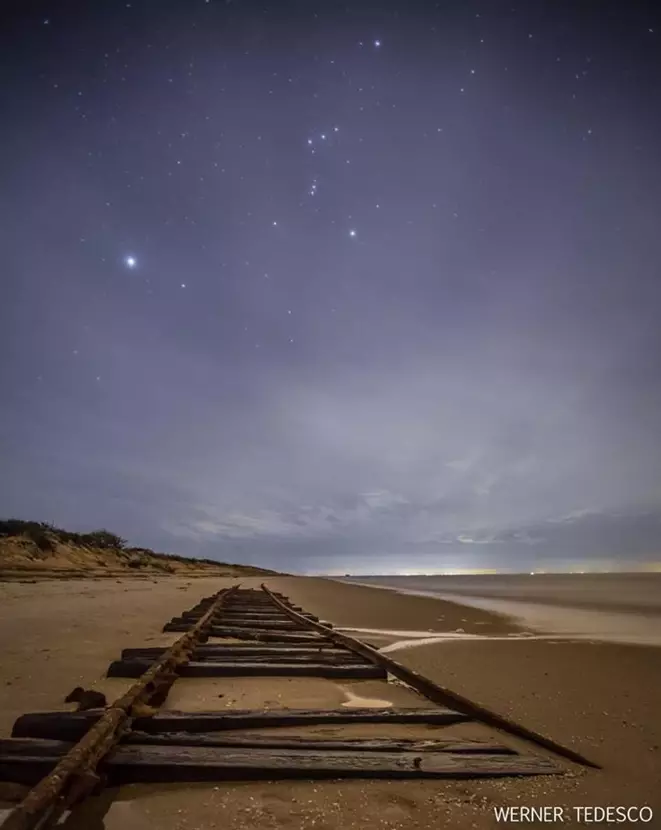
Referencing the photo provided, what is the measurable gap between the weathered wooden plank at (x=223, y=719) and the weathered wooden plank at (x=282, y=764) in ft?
1.18

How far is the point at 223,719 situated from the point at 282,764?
2.48 feet

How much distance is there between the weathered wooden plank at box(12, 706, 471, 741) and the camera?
263cm

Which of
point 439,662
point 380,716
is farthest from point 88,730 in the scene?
point 439,662

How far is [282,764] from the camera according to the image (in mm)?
2467

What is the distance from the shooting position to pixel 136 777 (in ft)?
7.75

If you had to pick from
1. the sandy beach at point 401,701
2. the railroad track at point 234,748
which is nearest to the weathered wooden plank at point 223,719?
the railroad track at point 234,748

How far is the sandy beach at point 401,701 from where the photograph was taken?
7.07 feet

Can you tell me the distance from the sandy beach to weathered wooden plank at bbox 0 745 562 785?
0.06m

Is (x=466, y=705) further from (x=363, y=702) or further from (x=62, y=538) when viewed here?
(x=62, y=538)

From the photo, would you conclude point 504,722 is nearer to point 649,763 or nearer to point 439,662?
point 649,763

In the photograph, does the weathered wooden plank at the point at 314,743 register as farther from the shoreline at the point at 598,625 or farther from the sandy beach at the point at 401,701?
the shoreline at the point at 598,625

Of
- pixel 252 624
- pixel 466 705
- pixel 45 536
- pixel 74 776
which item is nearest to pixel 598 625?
pixel 252 624

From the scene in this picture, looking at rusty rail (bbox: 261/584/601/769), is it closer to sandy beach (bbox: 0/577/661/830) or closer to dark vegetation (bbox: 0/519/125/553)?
sandy beach (bbox: 0/577/661/830)

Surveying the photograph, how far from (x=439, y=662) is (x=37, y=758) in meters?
5.21
